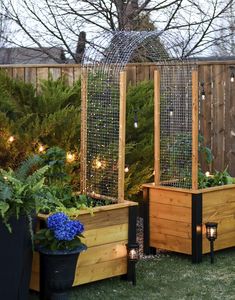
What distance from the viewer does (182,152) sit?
5652 mm

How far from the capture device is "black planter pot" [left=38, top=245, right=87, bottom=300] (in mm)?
4031

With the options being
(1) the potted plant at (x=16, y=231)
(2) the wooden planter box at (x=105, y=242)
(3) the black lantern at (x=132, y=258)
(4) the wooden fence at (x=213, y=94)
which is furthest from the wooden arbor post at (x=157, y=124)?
(1) the potted plant at (x=16, y=231)

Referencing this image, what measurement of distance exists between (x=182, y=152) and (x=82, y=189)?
0.97m

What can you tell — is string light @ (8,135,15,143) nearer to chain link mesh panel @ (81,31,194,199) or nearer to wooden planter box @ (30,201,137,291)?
chain link mesh panel @ (81,31,194,199)

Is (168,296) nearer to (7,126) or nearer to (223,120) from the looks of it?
(7,126)

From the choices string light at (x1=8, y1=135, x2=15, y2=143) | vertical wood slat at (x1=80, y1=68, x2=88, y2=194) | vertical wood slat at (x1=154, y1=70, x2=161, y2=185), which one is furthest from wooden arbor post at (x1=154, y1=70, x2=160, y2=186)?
string light at (x1=8, y1=135, x2=15, y2=143)

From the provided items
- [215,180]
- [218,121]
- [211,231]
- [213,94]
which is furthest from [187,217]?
[213,94]

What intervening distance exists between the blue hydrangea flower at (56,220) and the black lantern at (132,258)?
2.78ft

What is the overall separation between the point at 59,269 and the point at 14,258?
309 millimetres

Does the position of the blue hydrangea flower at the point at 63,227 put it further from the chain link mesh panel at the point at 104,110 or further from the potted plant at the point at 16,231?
the chain link mesh panel at the point at 104,110

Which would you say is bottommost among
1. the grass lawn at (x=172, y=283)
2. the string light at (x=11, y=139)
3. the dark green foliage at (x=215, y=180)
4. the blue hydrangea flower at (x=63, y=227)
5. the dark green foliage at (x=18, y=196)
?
the grass lawn at (x=172, y=283)

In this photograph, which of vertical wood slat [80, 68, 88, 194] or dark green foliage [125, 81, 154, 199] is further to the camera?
dark green foliage [125, 81, 154, 199]

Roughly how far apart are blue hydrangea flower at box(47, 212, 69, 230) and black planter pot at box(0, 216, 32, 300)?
0.16 metres

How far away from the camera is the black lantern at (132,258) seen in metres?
4.81
